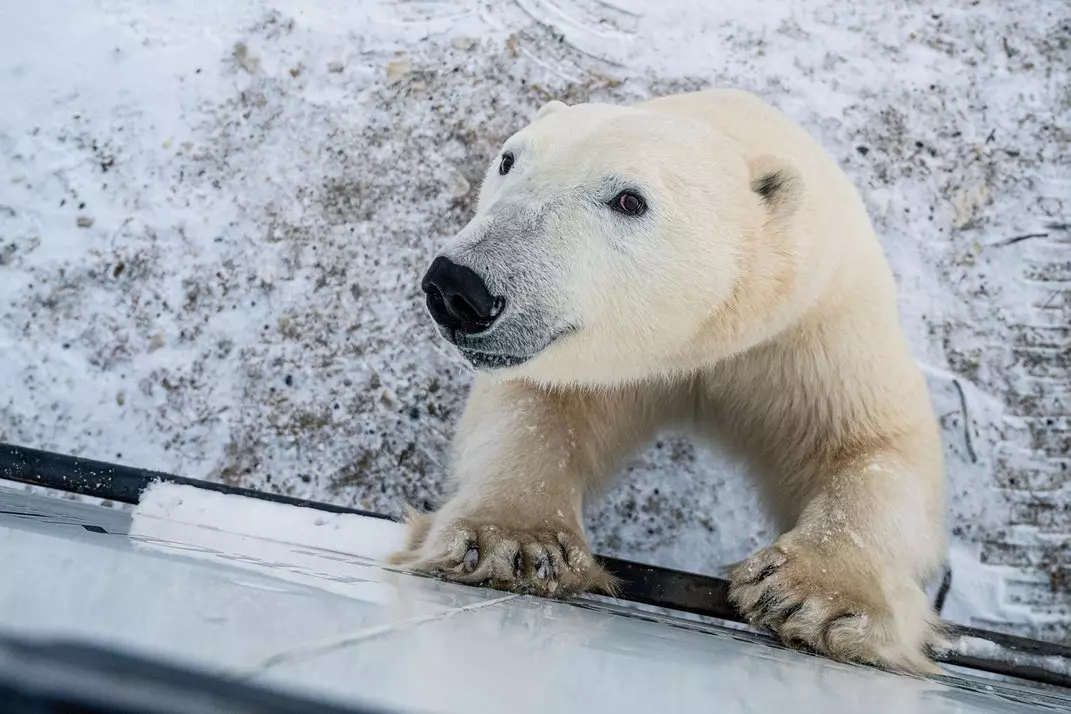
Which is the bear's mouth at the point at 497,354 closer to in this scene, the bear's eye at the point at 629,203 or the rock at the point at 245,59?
the bear's eye at the point at 629,203

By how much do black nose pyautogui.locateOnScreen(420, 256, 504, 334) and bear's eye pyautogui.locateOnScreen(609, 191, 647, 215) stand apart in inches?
13.2

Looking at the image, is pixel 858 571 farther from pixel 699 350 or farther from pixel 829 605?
pixel 699 350

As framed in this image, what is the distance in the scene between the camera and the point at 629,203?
5.49 feet

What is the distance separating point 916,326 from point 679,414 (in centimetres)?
110

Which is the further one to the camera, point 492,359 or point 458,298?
point 492,359

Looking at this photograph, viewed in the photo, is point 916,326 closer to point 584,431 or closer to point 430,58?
point 584,431

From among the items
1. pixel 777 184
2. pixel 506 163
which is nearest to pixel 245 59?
pixel 506 163

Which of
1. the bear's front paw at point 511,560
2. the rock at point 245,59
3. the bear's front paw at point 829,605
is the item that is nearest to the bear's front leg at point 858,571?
the bear's front paw at point 829,605

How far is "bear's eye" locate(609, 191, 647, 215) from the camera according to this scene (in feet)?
5.47

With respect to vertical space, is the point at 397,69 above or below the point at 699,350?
above

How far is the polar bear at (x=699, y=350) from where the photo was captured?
5.38ft

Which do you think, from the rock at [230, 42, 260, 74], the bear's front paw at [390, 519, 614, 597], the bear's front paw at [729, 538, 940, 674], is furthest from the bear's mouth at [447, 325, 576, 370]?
the rock at [230, 42, 260, 74]

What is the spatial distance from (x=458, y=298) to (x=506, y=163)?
19.4 inches

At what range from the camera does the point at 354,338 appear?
119 inches
